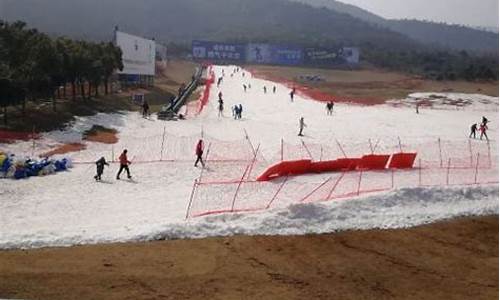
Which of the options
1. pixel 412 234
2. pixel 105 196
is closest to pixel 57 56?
pixel 105 196

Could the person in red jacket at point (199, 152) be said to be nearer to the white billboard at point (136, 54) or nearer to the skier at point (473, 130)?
the skier at point (473, 130)

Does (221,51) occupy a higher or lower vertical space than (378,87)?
higher

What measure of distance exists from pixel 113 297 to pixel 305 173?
48.4 feet

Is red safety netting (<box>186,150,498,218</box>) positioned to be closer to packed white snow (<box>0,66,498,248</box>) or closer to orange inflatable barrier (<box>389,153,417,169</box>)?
packed white snow (<box>0,66,498,248</box>)

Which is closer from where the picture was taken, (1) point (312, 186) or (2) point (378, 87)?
(1) point (312, 186)

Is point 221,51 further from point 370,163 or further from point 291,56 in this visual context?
point 370,163

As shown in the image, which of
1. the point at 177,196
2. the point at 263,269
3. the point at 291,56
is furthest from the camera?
the point at 291,56

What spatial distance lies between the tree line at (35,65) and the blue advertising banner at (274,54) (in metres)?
122

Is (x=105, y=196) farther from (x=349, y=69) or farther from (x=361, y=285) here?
(x=349, y=69)

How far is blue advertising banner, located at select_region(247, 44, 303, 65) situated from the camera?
16950 centimetres

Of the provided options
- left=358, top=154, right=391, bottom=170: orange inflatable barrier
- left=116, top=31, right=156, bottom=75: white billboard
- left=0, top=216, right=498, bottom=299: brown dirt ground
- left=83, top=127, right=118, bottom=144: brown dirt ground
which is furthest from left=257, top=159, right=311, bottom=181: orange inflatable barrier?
left=116, top=31, right=156, bottom=75: white billboard

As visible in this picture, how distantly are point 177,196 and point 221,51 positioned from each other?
514 ft

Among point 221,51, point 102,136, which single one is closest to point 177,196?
point 102,136

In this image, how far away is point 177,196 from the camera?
2366 cm
